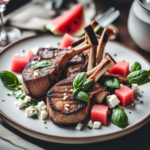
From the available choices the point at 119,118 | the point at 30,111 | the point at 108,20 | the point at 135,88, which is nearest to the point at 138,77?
the point at 135,88

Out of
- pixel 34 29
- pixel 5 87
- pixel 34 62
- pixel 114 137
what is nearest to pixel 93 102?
pixel 114 137

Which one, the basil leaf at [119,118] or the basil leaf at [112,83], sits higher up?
the basil leaf at [112,83]

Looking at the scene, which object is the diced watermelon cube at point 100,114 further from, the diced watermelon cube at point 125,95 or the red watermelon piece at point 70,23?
the red watermelon piece at point 70,23

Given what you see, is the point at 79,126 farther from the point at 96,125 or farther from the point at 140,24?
the point at 140,24

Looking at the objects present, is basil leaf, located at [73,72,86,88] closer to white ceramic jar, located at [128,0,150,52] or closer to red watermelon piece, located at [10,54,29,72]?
red watermelon piece, located at [10,54,29,72]

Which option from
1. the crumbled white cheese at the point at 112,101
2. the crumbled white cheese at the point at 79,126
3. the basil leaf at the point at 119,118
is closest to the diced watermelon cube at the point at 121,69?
the crumbled white cheese at the point at 112,101
